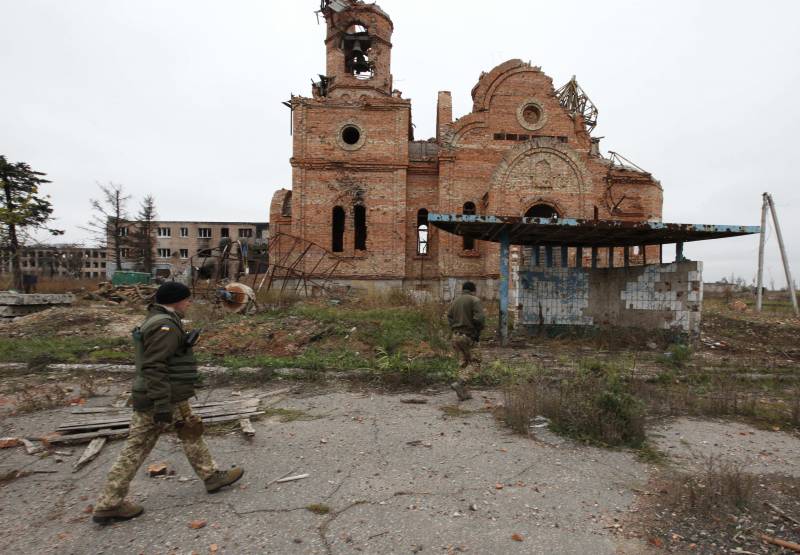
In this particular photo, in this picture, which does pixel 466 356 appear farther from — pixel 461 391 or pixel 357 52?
pixel 357 52

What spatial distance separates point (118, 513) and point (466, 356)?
452 cm

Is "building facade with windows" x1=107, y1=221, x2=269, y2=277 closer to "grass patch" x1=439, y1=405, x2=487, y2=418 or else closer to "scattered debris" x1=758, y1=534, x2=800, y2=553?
"grass patch" x1=439, y1=405, x2=487, y2=418

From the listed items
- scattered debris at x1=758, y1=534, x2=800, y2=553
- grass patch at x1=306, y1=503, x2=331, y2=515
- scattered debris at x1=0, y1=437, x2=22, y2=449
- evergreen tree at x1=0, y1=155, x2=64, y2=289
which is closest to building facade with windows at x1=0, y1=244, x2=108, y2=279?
evergreen tree at x1=0, y1=155, x2=64, y2=289

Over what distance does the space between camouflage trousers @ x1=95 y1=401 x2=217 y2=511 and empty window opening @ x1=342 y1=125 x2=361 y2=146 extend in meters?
18.4

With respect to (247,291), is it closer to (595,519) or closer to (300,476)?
(300,476)

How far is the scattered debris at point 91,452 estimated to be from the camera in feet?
13.3

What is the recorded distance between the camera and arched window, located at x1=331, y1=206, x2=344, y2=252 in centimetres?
2066

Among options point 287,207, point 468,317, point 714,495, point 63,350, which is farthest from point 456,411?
point 287,207

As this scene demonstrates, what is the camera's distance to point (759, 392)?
6652mm

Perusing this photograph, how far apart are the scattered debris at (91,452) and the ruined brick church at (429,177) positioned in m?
15.1

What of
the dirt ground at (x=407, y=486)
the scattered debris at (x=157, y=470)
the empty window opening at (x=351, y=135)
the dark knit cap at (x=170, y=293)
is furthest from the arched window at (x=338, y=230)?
the dark knit cap at (x=170, y=293)

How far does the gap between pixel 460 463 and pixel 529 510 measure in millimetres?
902

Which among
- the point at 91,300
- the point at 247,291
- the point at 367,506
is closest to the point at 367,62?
the point at 247,291

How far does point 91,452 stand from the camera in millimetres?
4254
